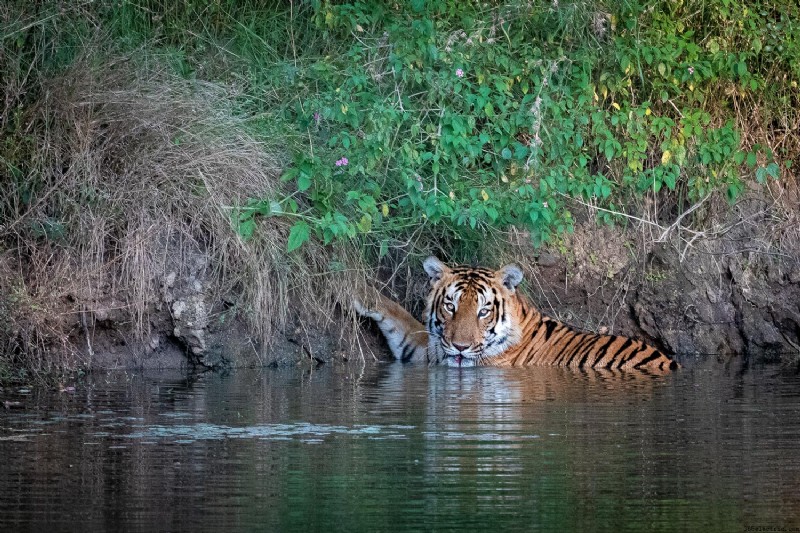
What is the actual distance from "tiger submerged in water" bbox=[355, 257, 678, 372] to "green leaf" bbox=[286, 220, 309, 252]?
1084 mm

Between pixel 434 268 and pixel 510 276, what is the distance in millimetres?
558

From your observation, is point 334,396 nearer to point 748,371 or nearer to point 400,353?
point 400,353

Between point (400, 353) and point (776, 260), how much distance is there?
3.42 metres

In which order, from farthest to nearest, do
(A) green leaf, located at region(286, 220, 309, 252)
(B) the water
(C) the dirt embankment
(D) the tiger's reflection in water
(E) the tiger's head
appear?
(E) the tiger's head → (C) the dirt embankment → (A) green leaf, located at region(286, 220, 309, 252) → (D) the tiger's reflection in water → (B) the water

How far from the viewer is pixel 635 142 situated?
10664mm

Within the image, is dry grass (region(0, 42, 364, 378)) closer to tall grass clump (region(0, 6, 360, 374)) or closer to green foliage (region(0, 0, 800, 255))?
tall grass clump (region(0, 6, 360, 374))

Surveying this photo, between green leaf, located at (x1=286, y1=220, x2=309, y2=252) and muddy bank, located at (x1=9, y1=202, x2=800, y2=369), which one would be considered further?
muddy bank, located at (x1=9, y1=202, x2=800, y2=369)

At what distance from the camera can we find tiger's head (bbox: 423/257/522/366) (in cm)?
1005

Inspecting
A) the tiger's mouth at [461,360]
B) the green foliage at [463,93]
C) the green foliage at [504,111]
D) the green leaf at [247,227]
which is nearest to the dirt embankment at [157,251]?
the green leaf at [247,227]

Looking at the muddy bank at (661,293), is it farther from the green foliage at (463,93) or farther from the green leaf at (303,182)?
the green leaf at (303,182)

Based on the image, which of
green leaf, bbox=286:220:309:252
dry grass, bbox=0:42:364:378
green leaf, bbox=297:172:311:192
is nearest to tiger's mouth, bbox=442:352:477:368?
dry grass, bbox=0:42:364:378

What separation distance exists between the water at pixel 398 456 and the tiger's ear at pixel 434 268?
5.47 feet

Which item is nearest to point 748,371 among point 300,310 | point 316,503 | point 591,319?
point 591,319

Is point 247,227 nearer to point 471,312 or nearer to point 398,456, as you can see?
point 471,312
